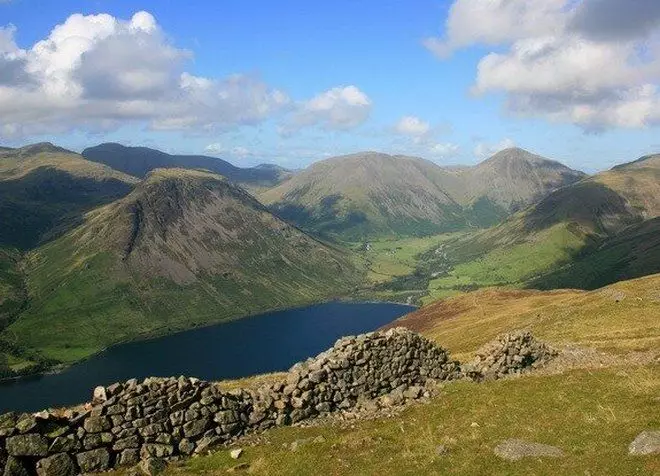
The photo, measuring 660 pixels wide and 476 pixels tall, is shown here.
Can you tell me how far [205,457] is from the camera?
961 inches

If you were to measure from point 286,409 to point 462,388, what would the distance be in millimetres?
11577

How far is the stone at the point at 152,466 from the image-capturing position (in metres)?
22.7

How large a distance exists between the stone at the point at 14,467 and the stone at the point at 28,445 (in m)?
0.23

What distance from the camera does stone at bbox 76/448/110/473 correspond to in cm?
2281

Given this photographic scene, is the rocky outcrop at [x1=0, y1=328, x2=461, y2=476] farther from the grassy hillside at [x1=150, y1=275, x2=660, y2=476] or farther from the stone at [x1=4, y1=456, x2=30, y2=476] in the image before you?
the grassy hillside at [x1=150, y1=275, x2=660, y2=476]

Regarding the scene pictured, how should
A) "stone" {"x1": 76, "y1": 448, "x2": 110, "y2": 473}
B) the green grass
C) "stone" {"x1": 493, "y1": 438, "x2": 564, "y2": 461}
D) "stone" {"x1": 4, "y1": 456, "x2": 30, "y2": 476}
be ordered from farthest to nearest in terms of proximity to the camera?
1. "stone" {"x1": 76, "y1": 448, "x2": 110, "y2": 473}
2. "stone" {"x1": 493, "y1": 438, "x2": 564, "y2": 461}
3. the green grass
4. "stone" {"x1": 4, "y1": 456, "x2": 30, "y2": 476}

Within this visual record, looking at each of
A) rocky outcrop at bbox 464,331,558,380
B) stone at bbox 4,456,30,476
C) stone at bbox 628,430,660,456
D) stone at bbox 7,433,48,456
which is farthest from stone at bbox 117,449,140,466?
rocky outcrop at bbox 464,331,558,380

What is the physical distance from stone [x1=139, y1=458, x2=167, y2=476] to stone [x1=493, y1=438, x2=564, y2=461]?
46.6ft

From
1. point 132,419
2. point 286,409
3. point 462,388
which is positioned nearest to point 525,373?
point 462,388

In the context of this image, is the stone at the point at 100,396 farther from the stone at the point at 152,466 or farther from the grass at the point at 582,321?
the grass at the point at 582,321

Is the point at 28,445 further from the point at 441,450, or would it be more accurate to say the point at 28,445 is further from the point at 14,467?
the point at 441,450

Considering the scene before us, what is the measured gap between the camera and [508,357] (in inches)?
1565

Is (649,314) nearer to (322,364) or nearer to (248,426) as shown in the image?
(322,364)

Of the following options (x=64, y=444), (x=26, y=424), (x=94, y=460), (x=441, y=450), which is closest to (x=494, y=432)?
(x=441, y=450)
